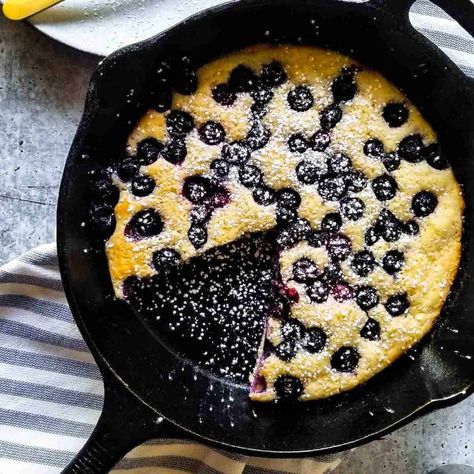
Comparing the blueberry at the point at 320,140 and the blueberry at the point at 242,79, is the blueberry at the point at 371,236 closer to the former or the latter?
the blueberry at the point at 320,140

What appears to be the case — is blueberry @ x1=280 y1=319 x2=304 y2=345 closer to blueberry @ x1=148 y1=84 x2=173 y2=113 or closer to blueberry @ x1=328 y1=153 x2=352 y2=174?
blueberry @ x1=328 y1=153 x2=352 y2=174

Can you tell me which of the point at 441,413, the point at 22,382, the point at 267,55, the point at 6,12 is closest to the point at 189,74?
the point at 267,55

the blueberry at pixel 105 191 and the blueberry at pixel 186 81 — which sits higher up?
the blueberry at pixel 186 81

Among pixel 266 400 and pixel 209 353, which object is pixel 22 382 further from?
pixel 266 400

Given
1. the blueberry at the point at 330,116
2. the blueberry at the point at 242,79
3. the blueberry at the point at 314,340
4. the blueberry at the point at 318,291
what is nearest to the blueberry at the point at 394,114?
the blueberry at the point at 330,116

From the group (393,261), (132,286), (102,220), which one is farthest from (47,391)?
(393,261)

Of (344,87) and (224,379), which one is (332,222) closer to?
(344,87)
